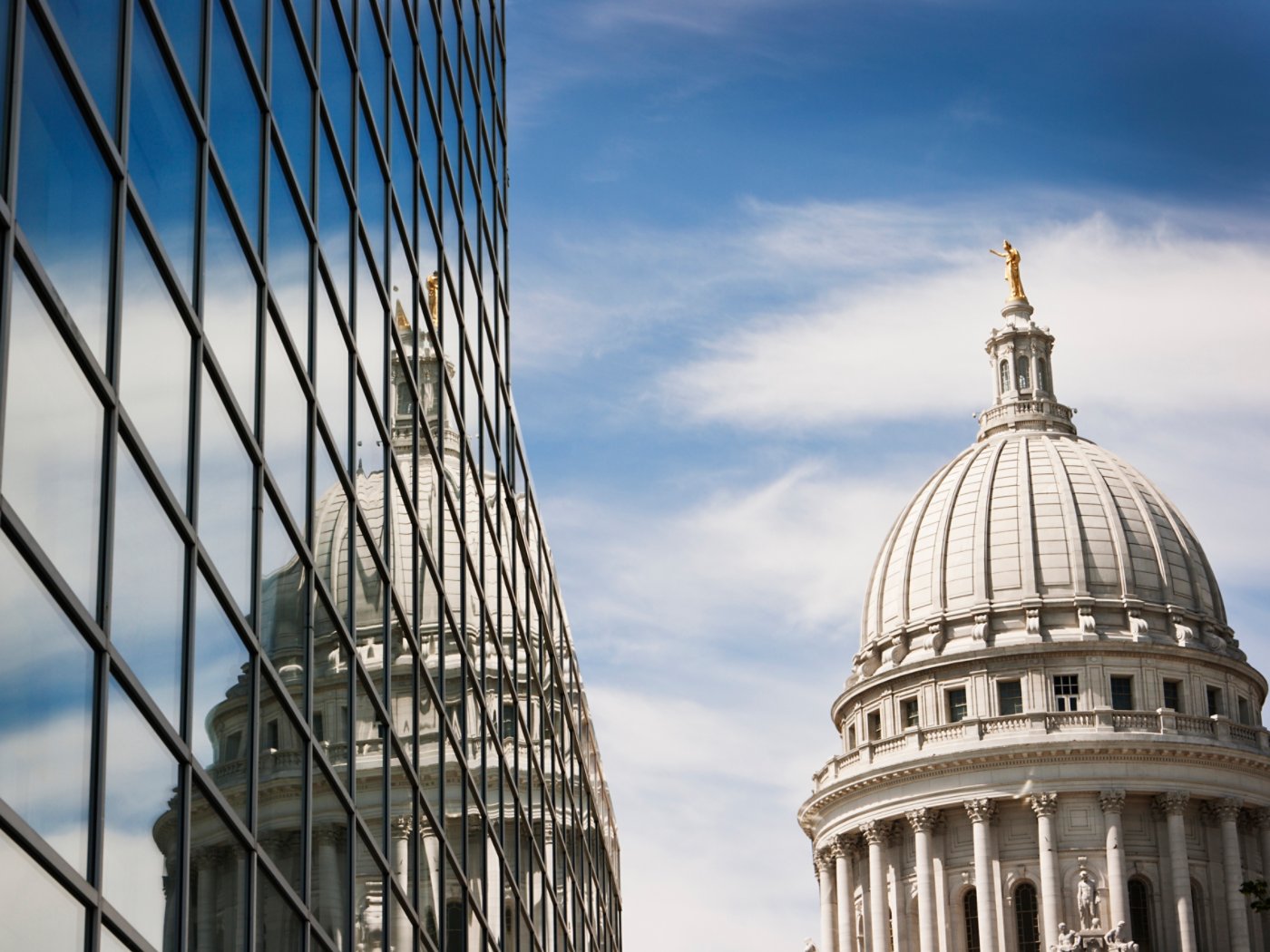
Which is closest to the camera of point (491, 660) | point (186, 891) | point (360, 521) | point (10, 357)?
point (10, 357)

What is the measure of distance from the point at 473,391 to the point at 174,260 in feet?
56.3

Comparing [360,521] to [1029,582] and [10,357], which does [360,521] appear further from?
[1029,582]

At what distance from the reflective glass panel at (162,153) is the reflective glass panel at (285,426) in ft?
8.74

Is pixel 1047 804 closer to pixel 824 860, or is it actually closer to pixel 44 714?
pixel 824 860

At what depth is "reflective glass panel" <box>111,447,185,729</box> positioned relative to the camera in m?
15.4

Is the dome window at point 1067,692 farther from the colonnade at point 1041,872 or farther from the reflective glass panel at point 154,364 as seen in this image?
the reflective glass panel at point 154,364

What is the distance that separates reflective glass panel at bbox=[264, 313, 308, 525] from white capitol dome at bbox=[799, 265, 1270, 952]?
9221cm

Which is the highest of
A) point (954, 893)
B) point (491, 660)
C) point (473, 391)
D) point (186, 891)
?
point (954, 893)

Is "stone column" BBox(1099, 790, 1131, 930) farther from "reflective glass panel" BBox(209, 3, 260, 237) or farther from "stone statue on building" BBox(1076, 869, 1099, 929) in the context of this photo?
"reflective glass panel" BBox(209, 3, 260, 237)

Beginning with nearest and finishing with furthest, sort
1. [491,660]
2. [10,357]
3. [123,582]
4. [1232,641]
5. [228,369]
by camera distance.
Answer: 1. [10,357]
2. [123,582]
3. [228,369]
4. [491,660]
5. [1232,641]

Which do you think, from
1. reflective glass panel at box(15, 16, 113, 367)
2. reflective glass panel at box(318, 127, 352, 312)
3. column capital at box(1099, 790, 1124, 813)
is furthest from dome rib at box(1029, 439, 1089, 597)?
reflective glass panel at box(15, 16, 113, 367)

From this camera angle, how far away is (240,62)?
1936 cm

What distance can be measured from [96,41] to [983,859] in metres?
104

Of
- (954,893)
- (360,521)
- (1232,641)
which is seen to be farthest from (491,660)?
(1232,641)
